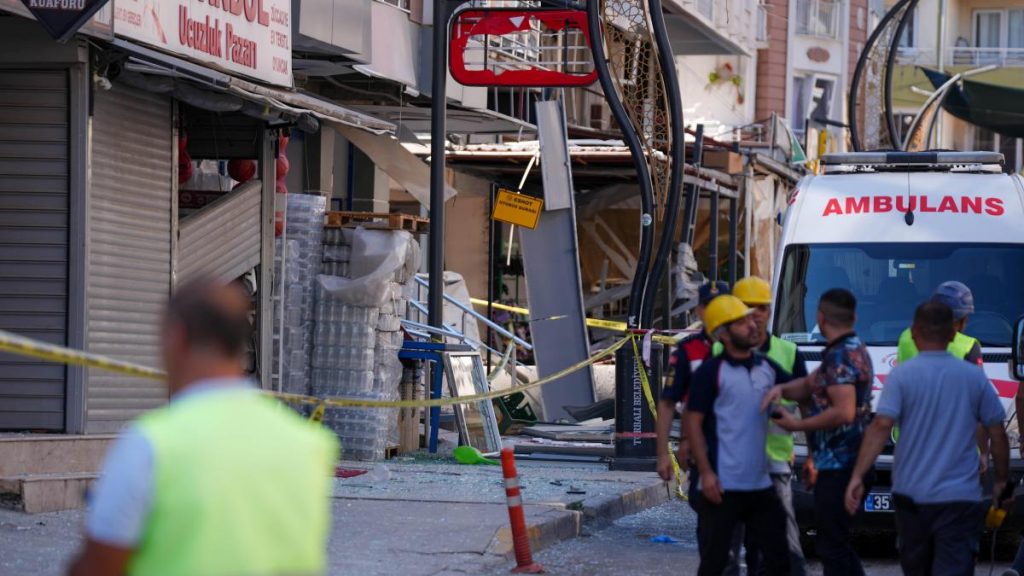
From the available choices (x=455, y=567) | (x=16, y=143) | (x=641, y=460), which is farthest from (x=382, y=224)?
(x=455, y=567)

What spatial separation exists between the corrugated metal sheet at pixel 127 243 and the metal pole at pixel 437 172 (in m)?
2.55

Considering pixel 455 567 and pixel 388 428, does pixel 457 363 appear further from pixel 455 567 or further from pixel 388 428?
pixel 455 567

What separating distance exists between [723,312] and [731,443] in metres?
0.56

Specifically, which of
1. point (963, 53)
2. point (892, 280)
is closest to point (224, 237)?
point (892, 280)

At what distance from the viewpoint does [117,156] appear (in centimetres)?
1242

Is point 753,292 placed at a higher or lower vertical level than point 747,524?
higher

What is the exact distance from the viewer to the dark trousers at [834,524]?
303 inches

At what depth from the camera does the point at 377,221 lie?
1523 cm

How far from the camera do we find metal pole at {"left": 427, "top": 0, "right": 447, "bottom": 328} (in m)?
14.9

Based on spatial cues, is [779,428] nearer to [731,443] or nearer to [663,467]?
[731,443]

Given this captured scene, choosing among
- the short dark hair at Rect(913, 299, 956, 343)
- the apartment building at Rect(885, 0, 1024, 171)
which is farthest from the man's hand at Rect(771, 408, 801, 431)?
the apartment building at Rect(885, 0, 1024, 171)

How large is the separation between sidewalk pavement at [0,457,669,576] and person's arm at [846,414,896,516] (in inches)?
98.7

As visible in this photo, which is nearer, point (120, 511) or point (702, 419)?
point (120, 511)

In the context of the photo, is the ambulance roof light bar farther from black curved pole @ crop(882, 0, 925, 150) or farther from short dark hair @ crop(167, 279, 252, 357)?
black curved pole @ crop(882, 0, 925, 150)
